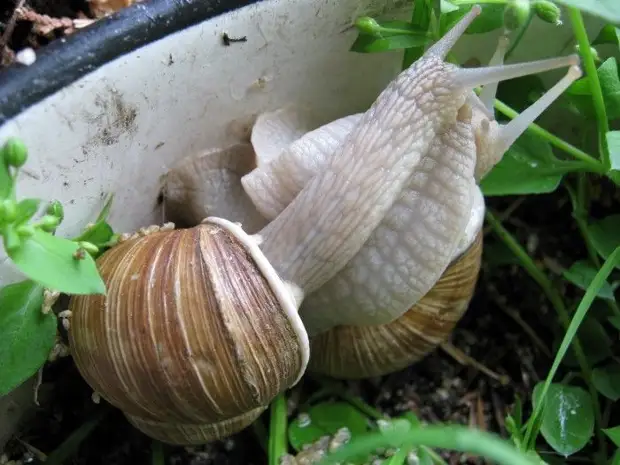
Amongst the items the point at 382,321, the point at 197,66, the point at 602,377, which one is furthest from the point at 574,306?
the point at 197,66

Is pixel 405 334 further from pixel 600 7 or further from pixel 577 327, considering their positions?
pixel 600 7

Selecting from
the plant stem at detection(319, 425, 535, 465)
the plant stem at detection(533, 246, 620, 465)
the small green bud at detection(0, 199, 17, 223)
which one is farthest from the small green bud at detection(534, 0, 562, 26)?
the small green bud at detection(0, 199, 17, 223)

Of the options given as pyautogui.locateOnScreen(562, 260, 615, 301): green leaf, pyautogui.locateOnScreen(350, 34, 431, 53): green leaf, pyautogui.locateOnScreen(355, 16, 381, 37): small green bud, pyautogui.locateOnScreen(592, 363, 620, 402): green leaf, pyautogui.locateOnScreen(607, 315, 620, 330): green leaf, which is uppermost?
pyautogui.locateOnScreen(355, 16, 381, 37): small green bud

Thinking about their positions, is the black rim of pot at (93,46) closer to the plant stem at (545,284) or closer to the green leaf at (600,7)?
the green leaf at (600,7)

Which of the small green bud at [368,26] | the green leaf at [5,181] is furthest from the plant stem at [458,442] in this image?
the small green bud at [368,26]

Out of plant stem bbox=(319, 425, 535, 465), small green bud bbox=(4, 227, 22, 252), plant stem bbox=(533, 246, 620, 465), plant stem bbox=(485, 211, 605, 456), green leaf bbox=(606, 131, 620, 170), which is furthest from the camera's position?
plant stem bbox=(485, 211, 605, 456)

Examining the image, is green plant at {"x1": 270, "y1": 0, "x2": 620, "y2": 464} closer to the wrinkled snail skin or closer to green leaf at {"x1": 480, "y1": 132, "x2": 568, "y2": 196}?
green leaf at {"x1": 480, "y1": 132, "x2": 568, "y2": 196}

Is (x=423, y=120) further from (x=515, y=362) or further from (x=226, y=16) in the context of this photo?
(x=515, y=362)

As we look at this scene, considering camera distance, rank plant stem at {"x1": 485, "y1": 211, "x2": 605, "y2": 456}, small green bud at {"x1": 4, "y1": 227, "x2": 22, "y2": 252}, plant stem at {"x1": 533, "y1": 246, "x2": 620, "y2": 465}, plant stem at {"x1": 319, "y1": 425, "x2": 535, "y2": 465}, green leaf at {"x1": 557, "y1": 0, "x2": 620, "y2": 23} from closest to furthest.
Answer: plant stem at {"x1": 319, "y1": 425, "x2": 535, "y2": 465} < small green bud at {"x1": 4, "y1": 227, "x2": 22, "y2": 252} < green leaf at {"x1": 557, "y1": 0, "x2": 620, "y2": 23} < plant stem at {"x1": 533, "y1": 246, "x2": 620, "y2": 465} < plant stem at {"x1": 485, "y1": 211, "x2": 605, "y2": 456}
